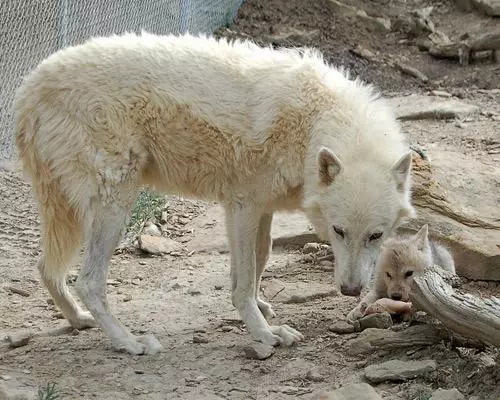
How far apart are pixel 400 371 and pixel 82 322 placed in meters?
2.11

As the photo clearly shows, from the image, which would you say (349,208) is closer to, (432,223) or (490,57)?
(432,223)

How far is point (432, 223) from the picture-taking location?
6.94m

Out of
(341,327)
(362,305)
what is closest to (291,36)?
(362,305)

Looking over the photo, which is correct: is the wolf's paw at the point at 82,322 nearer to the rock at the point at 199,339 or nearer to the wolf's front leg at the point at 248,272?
the rock at the point at 199,339

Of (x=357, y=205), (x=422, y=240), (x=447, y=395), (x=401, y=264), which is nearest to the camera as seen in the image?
(x=447, y=395)

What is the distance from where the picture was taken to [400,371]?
478 cm

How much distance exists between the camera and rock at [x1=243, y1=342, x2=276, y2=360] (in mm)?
5227

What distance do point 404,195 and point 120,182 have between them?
5.52 ft

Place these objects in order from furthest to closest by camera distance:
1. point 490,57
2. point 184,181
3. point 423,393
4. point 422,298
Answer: point 490,57, point 184,181, point 422,298, point 423,393

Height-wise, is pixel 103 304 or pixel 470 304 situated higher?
pixel 470 304

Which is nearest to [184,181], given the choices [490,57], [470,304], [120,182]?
[120,182]

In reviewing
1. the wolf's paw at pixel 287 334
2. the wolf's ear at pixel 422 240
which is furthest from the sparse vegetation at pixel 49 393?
the wolf's ear at pixel 422 240

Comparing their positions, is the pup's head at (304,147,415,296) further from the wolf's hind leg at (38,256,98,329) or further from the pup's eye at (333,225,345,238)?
the wolf's hind leg at (38,256,98,329)

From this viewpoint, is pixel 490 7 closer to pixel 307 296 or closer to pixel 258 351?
pixel 307 296
